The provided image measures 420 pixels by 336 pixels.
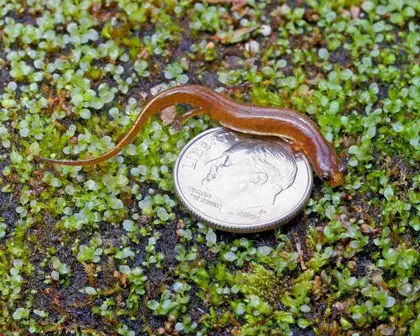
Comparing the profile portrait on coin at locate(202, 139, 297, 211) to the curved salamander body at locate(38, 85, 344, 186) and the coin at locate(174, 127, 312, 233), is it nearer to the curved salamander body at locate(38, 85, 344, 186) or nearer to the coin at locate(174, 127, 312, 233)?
the coin at locate(174, 127, 312, 233)

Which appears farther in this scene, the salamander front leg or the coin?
the salamander front leg

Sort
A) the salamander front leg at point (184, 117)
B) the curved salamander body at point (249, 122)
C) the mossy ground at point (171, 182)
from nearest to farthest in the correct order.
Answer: the mossy ground at point (171, 182) → the curved salamander body at point (249, 122) → the salamander front leg at point (184, 117)

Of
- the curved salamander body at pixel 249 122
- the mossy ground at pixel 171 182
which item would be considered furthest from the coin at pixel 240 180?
the mossy ground at pixel 171 182

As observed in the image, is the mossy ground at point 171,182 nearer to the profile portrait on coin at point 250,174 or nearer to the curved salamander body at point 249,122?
the curved salamander body at point 249,122

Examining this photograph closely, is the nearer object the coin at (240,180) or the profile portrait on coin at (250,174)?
the coin at (240,180)

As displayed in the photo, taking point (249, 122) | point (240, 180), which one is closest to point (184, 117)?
point (249, 122)

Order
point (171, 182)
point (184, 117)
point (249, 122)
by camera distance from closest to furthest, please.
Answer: point (171, 182) < point (249, 122) < point (184, 117)

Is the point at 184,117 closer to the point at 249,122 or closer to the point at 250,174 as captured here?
the point at 249,122

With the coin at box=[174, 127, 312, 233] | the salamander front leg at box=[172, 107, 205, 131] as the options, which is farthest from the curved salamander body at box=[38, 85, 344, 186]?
the coin at box=[174, 127, 312, 233]
